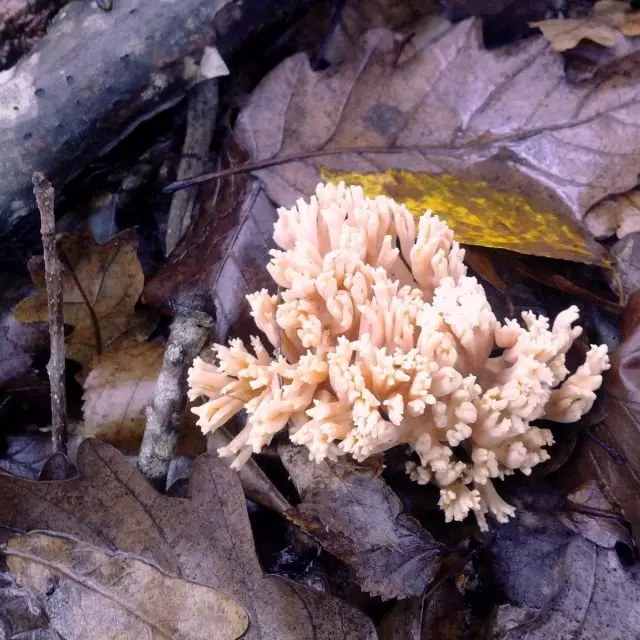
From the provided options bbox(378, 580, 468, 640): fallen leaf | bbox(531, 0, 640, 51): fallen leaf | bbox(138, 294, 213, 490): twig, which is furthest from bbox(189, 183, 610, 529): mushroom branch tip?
bbox(531, 0, 640, 51): fallen leaf

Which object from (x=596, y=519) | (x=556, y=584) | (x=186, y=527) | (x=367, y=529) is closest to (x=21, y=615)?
(x=186, y=527)

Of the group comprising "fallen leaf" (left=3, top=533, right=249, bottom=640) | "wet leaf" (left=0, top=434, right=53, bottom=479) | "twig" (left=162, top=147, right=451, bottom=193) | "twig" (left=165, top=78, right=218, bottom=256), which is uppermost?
"twig" (left=165, top=78, right=218, bottom=256)

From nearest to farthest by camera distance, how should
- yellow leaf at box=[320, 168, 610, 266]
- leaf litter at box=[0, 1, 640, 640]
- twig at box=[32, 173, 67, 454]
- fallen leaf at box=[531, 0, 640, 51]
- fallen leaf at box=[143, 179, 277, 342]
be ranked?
leaf litter at box=[0, 1, 640, 640], twig at box=[32, 173, 67, 454], yellow leaf at box=[320, 168, 610, 266], fallen leaf at box=[143, 179, 277, 342], fallen leaf at box=[531, 0, 640, 51]

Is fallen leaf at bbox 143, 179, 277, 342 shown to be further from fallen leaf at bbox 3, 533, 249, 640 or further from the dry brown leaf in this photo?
fallen leaf at bbox 3, 533, 249, 640

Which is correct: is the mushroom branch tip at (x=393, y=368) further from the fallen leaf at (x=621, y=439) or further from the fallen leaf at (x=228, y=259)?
the fallen leaf at (x=228, y=259)

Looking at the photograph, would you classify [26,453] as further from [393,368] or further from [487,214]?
[487,214]

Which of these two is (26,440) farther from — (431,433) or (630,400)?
(630,400)

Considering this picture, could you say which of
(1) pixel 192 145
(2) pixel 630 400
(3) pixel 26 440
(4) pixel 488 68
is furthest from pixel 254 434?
(4) pixel 488 68
